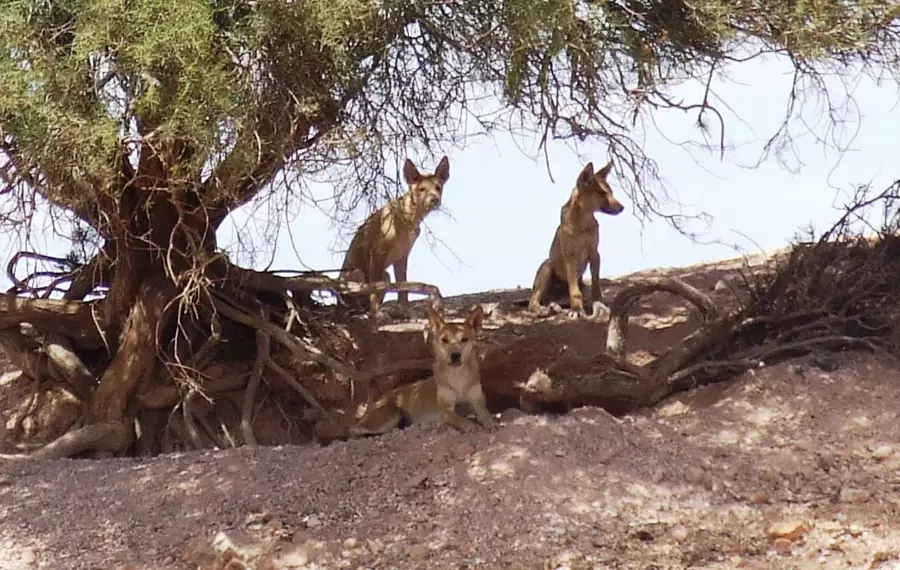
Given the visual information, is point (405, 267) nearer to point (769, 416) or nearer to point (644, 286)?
point (644, 286)

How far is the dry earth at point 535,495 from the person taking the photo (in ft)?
21.3

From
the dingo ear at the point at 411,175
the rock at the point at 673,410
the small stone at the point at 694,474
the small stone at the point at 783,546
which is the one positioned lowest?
the small stone at the point at 783,546

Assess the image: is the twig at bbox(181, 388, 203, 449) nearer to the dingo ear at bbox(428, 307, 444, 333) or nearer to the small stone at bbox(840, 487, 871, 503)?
the dingo ear at bbox(428, 307, 444, 333)

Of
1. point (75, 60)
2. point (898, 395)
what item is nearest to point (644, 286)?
point (898, 395)

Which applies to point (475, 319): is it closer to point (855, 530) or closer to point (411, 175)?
point (411, 175)

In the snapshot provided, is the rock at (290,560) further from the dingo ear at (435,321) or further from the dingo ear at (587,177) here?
the dingo ear at (587,177)

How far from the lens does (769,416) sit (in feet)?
27.1

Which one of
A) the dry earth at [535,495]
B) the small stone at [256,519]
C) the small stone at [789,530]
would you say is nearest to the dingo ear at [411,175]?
the dry earth at [535,495]

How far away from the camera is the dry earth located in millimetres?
6496

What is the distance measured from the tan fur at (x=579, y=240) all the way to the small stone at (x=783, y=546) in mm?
5352

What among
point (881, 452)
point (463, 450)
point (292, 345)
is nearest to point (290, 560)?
point (463, 450)

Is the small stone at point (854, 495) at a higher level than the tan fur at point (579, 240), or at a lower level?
lower

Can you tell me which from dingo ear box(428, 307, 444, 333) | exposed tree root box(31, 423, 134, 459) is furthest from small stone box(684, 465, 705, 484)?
exposed tree root box(31, 423, 134, 459)

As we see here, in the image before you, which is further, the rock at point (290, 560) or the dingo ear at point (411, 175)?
the dingo ear at point (411, 175)
